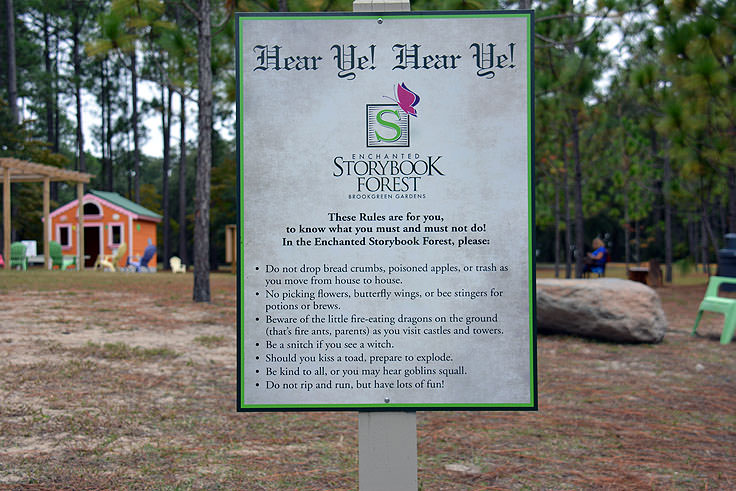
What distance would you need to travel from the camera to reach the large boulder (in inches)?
294

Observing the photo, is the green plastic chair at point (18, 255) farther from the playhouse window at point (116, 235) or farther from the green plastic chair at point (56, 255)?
the playhouse window at point (116, 235)

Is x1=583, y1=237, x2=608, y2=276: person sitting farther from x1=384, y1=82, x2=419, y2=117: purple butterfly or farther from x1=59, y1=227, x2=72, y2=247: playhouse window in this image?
x1=59, y1=227, x2=72, y2=247: playhouse window

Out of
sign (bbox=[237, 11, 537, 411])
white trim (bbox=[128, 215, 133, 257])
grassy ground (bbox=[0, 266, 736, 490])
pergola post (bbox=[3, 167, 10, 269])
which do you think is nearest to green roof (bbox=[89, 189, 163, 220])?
white trim (bbox=[128, 215, 133, 257])

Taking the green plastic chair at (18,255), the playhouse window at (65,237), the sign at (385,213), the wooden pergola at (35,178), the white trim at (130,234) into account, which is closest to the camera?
the sign at (385,213)

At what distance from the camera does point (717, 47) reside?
970 cm

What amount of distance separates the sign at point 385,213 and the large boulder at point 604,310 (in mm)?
5824

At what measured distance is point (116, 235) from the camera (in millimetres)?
28547

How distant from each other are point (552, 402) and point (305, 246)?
3339 millimetres

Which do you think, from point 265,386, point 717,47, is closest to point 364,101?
point 265,386

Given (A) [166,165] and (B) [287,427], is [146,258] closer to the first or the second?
(A) [166,165]

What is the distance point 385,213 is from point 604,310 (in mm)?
6099

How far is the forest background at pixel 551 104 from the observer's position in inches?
415

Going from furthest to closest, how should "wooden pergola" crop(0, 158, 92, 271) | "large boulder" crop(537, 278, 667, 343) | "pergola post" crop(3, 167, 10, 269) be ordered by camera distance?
"wooden pergola" crop(0, 158, 92, 271) < "pergola post" crop(3, 167, 10, 269) < "large boulder" crop(537, 278, 667, 343)

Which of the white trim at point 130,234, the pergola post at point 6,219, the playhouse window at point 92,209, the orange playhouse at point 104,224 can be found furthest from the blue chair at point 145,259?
the pergola post at point 6,219
